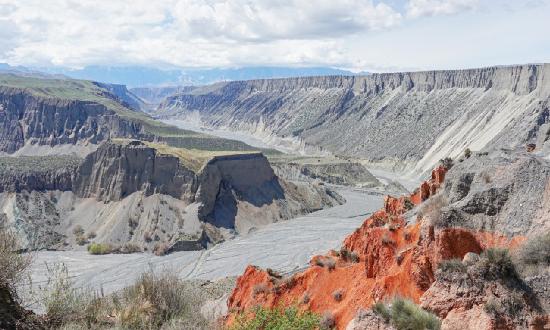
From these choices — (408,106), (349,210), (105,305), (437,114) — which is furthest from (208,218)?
(408,106)

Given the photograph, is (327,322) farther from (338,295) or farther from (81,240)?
(81,240)

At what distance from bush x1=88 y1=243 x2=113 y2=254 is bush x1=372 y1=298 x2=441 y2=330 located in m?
71.0

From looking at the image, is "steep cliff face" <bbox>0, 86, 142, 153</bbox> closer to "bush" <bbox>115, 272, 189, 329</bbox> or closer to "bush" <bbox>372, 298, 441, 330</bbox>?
"bush" <bbox>115, 272, 189, 329</bbox>

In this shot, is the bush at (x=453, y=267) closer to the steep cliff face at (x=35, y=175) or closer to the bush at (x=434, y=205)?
the bush at (x=434, y=205)

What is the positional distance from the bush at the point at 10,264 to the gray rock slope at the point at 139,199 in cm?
6574

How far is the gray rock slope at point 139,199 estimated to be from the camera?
8931cm

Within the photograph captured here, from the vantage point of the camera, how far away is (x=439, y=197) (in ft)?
113

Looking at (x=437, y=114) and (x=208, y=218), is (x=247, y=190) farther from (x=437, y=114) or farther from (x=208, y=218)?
(x=437, y=114)

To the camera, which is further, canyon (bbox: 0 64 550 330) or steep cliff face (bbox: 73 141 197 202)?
steep cliff face (bbox: 73 141 197 202)

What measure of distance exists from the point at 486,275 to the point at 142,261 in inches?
2592

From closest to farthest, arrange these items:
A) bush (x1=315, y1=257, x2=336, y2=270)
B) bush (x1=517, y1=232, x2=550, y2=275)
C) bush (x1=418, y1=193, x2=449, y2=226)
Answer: bush (x1=517, y1=232, x2=550, y2=275) < bush (x1=418, y1=193, x2=449, y2=226) < bush (x1=315, y1=257, x2=336, y2=270)

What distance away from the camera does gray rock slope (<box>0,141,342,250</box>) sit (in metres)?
89.3

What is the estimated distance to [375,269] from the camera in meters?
31.4

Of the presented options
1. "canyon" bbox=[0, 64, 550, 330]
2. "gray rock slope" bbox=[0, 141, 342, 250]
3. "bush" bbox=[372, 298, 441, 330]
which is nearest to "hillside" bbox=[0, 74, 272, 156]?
"canyon" bbox=[0, 64, 550, 330]
